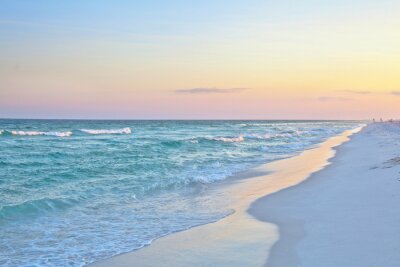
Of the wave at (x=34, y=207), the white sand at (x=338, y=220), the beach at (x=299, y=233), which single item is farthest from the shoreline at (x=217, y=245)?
the wave at (x=34, y=207)

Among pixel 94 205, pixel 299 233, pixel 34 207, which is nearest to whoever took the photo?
pixel 299 233

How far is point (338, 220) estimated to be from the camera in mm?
8727

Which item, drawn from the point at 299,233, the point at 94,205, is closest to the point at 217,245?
the point at 299,233

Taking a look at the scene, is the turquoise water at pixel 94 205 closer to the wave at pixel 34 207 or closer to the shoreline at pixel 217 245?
the wave at pixel 34 207

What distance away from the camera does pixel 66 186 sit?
15.0 m

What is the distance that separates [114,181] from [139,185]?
1.24 metres

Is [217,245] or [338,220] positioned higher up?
[338,220]

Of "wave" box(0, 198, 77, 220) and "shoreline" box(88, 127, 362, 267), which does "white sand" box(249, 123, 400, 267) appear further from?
"wave" box(0, 198, 77, 220)

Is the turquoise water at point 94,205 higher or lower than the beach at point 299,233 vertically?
lower

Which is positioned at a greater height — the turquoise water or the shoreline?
the shoreline

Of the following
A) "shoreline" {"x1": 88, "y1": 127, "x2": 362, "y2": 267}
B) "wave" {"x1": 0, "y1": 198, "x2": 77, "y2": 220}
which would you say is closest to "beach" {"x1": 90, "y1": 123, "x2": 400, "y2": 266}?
"shoreline" {"x1": 88, "y1": 127, "x2": 362, "y2": 267}

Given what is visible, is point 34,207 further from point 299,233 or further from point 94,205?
point 299,233

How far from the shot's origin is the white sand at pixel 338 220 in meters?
6.43

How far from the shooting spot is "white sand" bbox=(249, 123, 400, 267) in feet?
21.1
